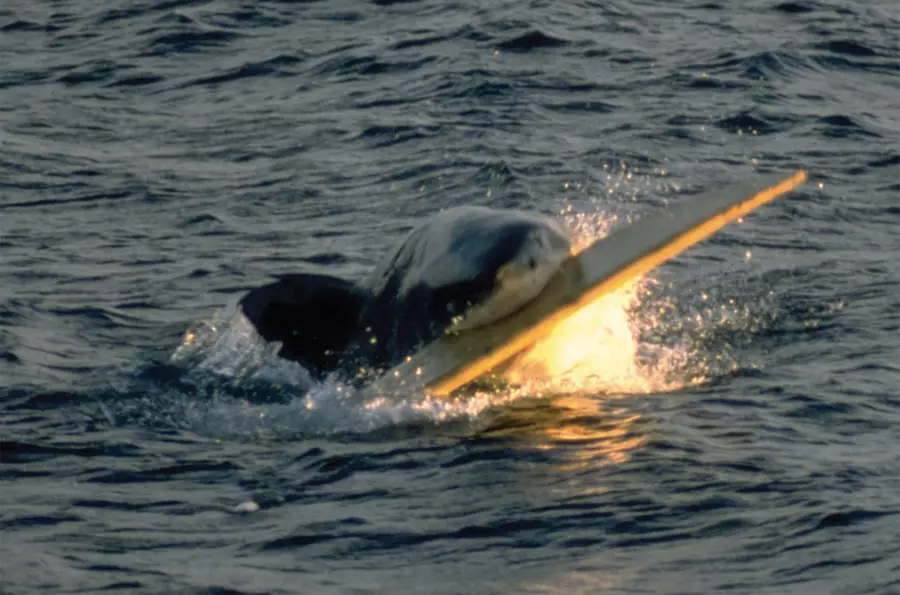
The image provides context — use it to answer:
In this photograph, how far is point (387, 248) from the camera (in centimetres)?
1872

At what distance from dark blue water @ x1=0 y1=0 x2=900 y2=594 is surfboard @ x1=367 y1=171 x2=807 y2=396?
0.35m

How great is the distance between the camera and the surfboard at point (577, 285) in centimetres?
1309

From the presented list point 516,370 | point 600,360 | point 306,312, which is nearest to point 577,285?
point 516,370

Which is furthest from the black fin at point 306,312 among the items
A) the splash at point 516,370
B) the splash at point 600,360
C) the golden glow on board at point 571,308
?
the golden glow on board at point 571,308

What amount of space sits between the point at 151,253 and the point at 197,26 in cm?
1095

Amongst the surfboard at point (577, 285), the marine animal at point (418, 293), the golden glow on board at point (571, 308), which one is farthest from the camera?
the marine animal at point (418, 293)

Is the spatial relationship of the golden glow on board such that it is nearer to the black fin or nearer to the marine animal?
the marine animal

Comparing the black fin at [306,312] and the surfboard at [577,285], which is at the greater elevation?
the surfboard at [577,285]

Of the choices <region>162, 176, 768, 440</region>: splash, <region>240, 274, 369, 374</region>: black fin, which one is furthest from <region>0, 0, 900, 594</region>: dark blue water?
<region>240, 274, 369, 374</region>: black fin

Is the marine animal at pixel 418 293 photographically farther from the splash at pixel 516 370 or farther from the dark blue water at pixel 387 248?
the dark blue water at pixel 387 248

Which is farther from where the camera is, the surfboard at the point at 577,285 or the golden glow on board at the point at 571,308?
the surfboard at the point at 577,285

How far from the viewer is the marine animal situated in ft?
45.9

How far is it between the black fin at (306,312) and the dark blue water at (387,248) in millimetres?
248

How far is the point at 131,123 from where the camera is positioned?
80.0 ft
